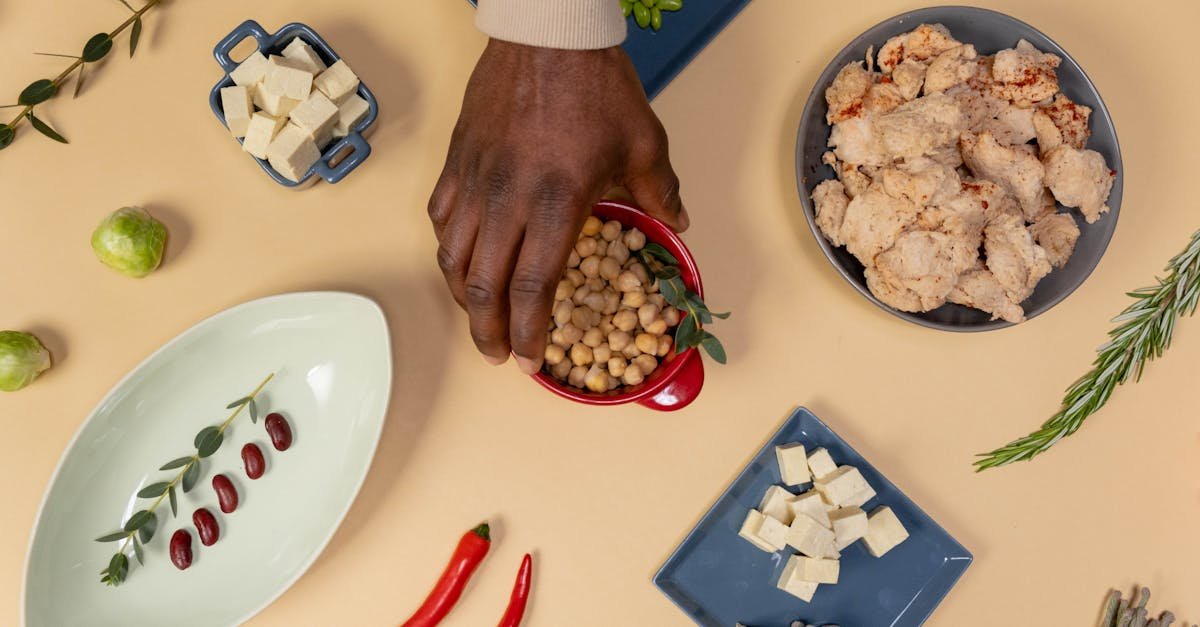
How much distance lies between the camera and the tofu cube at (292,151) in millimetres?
1272

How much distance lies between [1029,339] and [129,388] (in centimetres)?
149

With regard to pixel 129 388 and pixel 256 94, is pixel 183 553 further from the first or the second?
pixel 256 94

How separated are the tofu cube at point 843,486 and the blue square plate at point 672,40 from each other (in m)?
0.70

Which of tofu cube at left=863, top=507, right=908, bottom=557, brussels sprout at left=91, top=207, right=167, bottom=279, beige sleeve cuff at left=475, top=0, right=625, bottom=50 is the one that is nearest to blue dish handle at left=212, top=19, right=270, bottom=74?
brussels sprout at left=91, top=207, right=167, bottom=279

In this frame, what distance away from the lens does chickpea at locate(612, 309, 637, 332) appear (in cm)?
134

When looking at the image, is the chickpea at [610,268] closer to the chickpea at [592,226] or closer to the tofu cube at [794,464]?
the chickpea at [592,226]

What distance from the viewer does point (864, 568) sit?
1.47m

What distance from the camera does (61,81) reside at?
138 cm

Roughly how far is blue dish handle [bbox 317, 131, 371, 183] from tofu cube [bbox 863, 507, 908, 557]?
39.5 inches

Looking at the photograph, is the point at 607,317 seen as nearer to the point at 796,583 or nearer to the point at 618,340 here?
the point at 618,340

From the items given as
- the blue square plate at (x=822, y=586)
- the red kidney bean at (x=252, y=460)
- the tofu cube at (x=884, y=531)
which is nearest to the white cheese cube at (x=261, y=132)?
the red kidney bean at (x=252, y=460)

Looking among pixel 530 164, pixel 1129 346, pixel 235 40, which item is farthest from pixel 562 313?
pixel 1129 346

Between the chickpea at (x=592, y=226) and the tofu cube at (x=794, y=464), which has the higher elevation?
the chickpea at (x=592, y=226)

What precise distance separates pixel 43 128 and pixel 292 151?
42 cm
